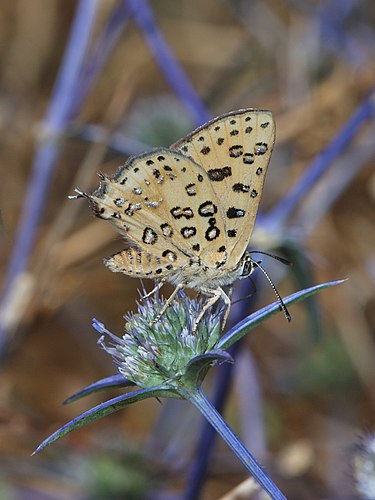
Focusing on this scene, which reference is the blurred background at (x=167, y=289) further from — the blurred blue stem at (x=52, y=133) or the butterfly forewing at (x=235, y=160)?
the butterfly forewing at (x=235, y=160)

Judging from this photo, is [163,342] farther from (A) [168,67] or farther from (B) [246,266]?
(A) [168,67]

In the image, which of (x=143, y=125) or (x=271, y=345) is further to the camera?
(x=271, y=345)

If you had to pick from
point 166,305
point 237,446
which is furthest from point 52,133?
point 237,446

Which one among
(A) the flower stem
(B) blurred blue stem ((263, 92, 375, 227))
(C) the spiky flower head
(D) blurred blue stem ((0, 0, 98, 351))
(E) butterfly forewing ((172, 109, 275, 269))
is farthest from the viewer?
(D) blurred blue stem ((0, 0, 98, 351))

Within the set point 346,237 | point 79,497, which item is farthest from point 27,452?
point 346,237

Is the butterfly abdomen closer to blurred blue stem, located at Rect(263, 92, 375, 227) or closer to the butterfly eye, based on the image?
the butterfly eye

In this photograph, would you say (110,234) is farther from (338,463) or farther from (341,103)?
(338,463)

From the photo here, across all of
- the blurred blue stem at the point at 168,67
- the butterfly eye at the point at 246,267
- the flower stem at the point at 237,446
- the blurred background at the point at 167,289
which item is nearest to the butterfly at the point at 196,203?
the butterfly eye at the point at 246,267

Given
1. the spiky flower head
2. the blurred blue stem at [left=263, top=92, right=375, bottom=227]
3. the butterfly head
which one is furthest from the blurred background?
the spiky flower head
